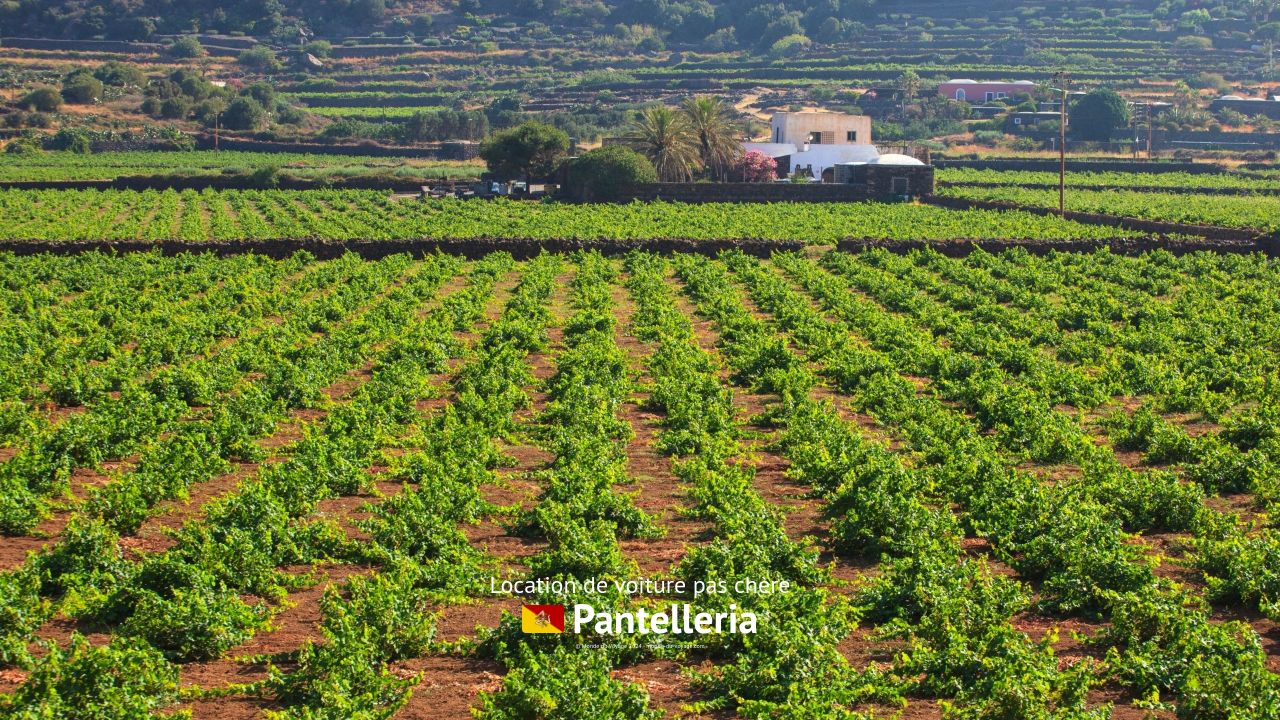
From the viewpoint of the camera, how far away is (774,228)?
49906mm

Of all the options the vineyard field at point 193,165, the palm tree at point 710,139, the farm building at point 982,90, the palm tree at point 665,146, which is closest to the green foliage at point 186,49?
the vineyard field at point 193,165

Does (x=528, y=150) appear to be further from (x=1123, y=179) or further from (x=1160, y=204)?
(x=1123, y=179)

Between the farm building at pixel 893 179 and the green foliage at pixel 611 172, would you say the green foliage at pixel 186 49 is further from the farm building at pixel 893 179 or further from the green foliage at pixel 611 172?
the farm building at pixel 893 179

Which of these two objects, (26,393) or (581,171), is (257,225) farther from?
(26,393)

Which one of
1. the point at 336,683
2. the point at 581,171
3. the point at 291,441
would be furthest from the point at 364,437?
the point at 581,171

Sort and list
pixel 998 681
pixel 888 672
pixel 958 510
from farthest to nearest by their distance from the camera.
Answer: pixel 958 510 → pixel 888 672 → pixel 998 681

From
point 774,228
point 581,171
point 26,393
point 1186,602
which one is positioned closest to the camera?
point 1186,602

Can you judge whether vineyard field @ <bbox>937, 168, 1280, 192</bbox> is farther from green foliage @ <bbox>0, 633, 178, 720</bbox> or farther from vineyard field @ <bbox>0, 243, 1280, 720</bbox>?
green foliage @ <bbox>0, 633, 178, 720</bbox>

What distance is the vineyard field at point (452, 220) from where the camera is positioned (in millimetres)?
47469

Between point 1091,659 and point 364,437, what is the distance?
10089 millimetres

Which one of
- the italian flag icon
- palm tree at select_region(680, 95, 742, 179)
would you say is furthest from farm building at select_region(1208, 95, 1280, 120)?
the italian flag icon

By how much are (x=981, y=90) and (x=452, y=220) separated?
88230 millimetres

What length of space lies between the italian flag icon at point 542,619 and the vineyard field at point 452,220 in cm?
3256

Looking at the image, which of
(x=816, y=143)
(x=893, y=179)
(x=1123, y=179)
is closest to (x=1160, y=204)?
(x=893, y=179)
